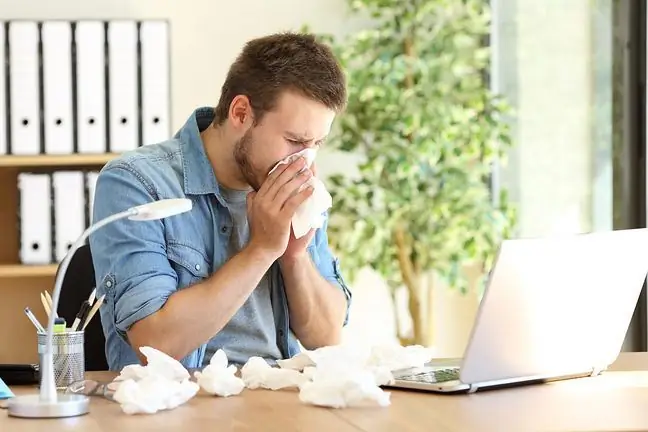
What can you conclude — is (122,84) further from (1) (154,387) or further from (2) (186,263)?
(1) (154,387)

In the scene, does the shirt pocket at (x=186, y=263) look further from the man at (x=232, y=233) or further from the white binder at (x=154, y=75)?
the white binder at (x=154, y=75)

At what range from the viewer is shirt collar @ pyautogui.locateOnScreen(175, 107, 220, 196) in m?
2.00

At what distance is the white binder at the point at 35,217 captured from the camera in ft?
10.5

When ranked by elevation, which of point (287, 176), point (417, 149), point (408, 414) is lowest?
point (408, 414)

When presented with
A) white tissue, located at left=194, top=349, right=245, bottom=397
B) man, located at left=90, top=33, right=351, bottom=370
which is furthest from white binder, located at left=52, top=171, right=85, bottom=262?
white tissue, located at left=194, top=349, right=245, bottom=397

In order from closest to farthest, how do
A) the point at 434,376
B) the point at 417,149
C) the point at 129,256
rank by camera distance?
the point at 434,376 < the point at 129,256 < the point at 417,149

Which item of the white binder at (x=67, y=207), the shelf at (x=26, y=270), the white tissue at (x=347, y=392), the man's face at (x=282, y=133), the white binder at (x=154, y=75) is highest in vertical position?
the white binder at (x=154, y=75)

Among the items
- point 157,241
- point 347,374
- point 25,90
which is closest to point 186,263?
point 157,241

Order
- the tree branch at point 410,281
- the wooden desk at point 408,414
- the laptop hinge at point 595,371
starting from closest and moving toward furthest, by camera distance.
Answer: the wooden desk at point 408,414 → the laptop hinge at point 595,371 → the tree branch at point 410,281

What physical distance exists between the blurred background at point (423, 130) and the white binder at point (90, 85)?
2 cm

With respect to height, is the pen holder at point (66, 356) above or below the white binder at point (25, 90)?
below

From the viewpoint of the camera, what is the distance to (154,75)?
3230mm

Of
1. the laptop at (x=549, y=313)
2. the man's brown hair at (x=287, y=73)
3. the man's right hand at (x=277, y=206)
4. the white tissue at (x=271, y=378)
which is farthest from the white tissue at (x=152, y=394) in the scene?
the man's brown hair at (x=287, y=73)

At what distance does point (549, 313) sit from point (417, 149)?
1937mm
